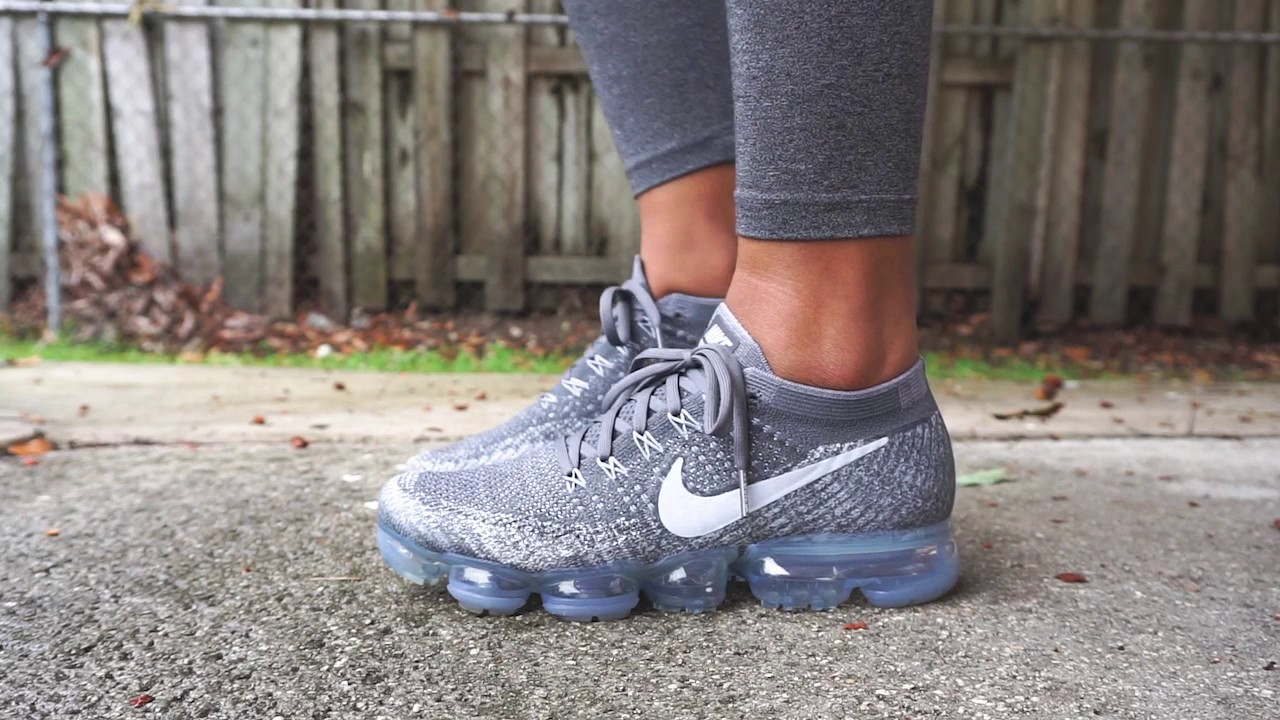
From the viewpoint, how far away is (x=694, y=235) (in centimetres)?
116

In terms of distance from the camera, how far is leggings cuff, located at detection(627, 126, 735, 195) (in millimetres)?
1158

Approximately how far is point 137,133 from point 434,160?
3.12ft

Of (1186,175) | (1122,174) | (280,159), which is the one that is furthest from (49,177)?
(1186,175)

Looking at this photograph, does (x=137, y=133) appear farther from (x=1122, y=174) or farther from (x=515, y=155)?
(x=1122, y=174)

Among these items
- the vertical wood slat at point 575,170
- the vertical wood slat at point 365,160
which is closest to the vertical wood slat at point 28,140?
the vertical wood slat at point 365,160

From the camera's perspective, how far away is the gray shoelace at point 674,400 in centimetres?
91

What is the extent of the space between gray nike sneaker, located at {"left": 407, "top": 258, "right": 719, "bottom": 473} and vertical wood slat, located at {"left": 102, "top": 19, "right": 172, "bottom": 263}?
2.57m

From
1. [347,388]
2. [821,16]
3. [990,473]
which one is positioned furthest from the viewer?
[347,388]

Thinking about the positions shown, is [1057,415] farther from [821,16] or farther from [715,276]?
[821,16]

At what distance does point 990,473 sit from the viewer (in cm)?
146

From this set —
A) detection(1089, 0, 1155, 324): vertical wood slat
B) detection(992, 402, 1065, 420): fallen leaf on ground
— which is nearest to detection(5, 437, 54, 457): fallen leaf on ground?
detection(992, 402, 1065, 420): fallen leaf on ground

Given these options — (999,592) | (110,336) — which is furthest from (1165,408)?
(110,336)

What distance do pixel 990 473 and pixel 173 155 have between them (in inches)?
111

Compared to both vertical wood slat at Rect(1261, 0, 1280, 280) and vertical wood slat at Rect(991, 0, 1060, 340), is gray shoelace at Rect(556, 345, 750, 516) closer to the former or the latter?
vertical wood slat at Rect(991, 0, 1060, 340)
